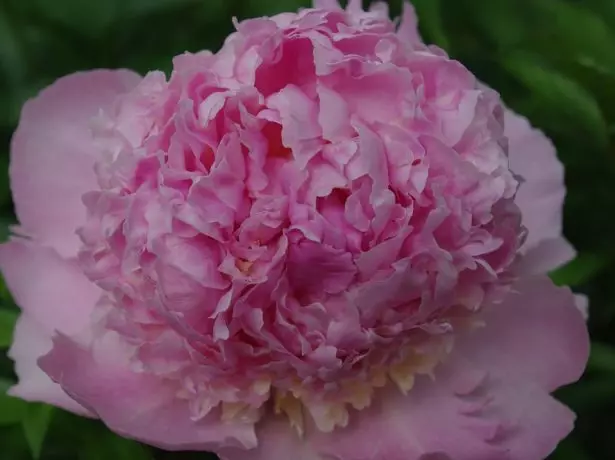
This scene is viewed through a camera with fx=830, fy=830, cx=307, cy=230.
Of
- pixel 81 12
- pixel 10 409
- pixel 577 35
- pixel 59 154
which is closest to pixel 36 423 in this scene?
pixel 10 409

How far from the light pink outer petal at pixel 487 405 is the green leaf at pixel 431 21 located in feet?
0.74

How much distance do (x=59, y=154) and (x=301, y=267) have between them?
15cm

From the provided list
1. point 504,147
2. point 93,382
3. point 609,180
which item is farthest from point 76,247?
point 609,180

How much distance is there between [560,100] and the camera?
52cm

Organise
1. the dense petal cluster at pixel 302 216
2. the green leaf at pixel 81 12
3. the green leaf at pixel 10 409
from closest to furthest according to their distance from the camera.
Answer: the dense petal cluster at pixel 302 216 < the green leaf at pixel 10 409 < the green leaf at pixel 81 12

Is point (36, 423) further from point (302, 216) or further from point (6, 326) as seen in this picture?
point (302, 216)

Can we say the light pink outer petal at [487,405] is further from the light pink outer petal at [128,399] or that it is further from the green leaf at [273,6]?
the green leaf at [273,6]

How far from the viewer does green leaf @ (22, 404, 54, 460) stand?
0.40 metres

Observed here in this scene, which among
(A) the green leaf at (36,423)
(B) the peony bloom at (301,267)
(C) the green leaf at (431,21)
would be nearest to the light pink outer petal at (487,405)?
(B) the peony bloom at (301,267)

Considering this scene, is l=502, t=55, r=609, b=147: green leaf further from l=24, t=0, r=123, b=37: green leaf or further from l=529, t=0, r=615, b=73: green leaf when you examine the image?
l=24, t=0, r=123, b=37: green leaf

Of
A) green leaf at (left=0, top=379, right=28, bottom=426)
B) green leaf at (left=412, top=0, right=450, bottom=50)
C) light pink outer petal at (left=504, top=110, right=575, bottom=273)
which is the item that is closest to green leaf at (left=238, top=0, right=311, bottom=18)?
green leaf at (left=412, top=0, right=450, bottom=50)

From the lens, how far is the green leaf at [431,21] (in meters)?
0.55

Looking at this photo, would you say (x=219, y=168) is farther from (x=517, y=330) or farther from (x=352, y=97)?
(x=517, y=330)

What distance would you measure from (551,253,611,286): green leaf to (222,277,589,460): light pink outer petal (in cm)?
14
